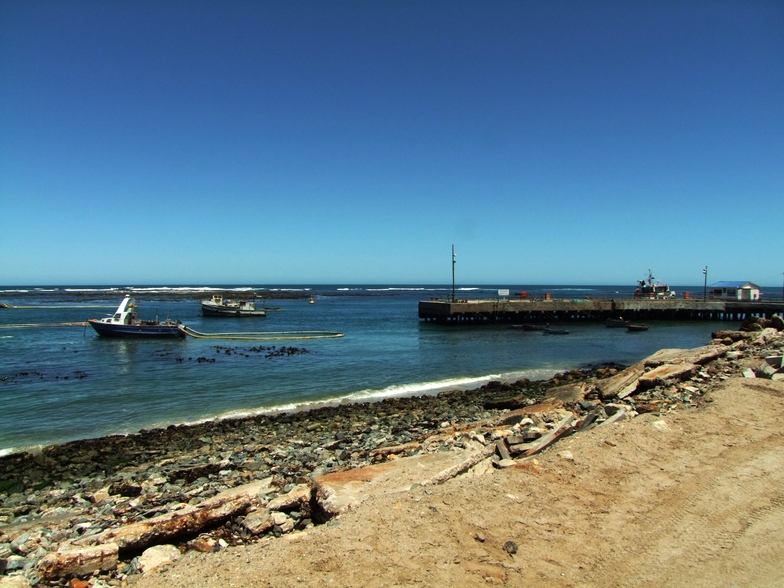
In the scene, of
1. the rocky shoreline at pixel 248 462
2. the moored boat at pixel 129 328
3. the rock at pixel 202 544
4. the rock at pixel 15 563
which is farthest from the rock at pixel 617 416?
the moored boat at pixel 129 328

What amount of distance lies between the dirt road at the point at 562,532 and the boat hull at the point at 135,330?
36134mm

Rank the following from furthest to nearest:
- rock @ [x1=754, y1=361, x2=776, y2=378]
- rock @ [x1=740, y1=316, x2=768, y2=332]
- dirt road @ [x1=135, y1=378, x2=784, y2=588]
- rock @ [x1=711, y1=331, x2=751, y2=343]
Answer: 1. rock @ [x1=740, y1=316, x2=768, y2=332]
2. rock @ [x1=711, y1=331, x2=751, y2=343]
3. rock @ [x1=754, y1=361, x2=776, y2=378]
4. dirt road @ [x1=135, y1=378, x2=784, y2=588]

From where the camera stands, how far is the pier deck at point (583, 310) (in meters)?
51.0

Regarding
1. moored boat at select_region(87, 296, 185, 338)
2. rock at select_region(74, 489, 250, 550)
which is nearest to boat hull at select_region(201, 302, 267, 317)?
moored boat at select_region(87, 296, 185, 338)

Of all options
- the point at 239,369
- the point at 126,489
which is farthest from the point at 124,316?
the point at 126,489

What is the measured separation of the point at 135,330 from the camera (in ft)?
126

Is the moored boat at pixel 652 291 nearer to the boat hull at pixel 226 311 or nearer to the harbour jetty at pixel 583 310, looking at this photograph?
the harbour jetty at pixel 583 310

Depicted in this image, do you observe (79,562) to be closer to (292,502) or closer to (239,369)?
(292,502)

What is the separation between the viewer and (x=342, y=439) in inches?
502

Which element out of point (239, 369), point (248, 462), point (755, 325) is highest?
point (755, 325)

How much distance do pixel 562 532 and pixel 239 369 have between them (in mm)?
22067

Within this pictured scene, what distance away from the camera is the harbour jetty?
5100cm

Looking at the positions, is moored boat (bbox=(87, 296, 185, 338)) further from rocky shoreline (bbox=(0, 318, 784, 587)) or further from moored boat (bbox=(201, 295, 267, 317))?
rocky shoreline (bbox=(0, 318, 784, 587))

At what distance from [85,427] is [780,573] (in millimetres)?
17303
